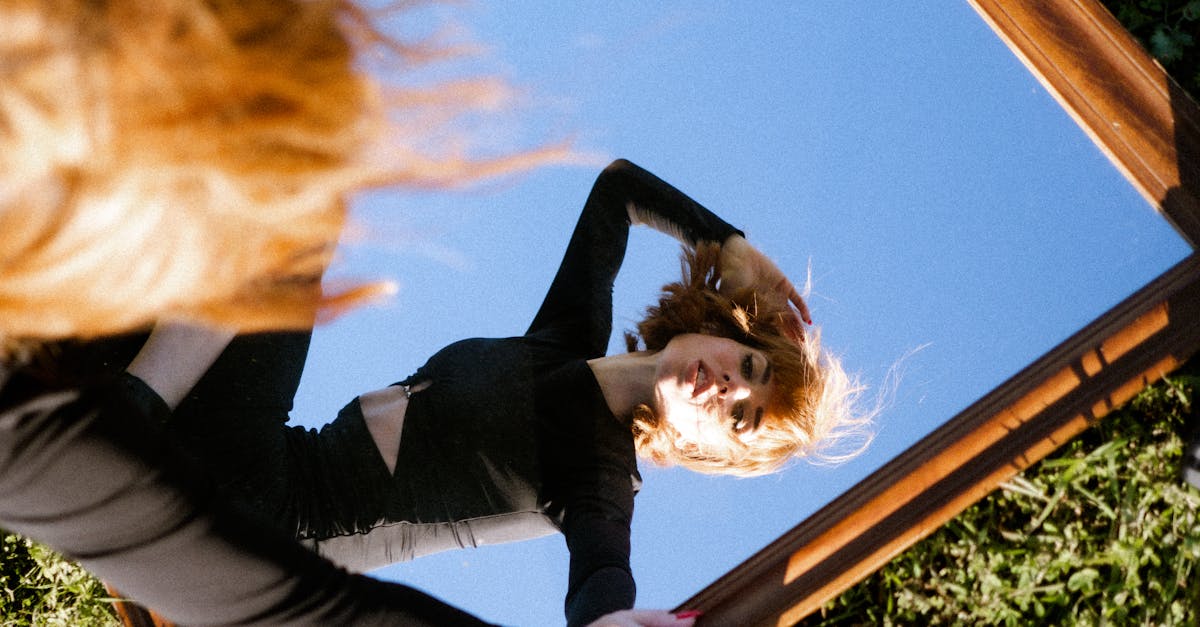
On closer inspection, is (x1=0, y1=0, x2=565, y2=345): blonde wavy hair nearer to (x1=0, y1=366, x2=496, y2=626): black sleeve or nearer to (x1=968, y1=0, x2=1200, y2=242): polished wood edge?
(x1=0, y1=366, x2=496, y2=626): black sleeve

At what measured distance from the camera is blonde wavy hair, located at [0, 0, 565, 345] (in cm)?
54

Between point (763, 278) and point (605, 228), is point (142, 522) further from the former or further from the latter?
point (763, 278)

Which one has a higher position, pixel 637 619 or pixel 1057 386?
pixel 1057 386

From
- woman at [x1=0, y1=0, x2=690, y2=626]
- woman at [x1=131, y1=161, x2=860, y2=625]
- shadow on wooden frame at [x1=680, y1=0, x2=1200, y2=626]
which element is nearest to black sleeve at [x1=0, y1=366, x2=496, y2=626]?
woman at [x1=0, y1=0, x2=690, y2=626]

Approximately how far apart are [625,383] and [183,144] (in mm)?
894

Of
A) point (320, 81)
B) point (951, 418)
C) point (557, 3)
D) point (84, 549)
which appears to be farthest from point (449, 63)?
point (951, 418)

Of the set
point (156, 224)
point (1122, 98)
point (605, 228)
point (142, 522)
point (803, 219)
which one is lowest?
point (142, 522)

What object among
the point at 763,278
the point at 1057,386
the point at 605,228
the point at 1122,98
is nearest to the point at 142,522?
the point at 605,228

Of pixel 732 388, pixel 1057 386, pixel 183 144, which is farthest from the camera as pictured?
pixel 732 388

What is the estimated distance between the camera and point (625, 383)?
139 centimetres

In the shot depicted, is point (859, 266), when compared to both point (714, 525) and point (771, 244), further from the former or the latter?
point (714, 525)

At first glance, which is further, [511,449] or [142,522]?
[511,449]

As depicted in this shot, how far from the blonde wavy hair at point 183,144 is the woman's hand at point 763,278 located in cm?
78

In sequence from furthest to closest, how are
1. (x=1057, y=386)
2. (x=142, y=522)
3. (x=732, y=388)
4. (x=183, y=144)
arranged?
(x=732, y=388) < (x=1057, y=386) < (x=142, y=522) < (x=183, y=144)
